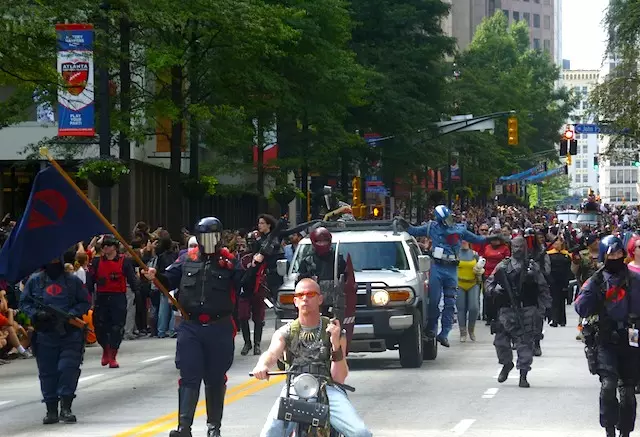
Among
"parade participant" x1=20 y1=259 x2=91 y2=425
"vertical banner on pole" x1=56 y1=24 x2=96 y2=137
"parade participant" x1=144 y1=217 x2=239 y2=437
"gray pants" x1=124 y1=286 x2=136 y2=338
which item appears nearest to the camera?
"parade participant" x1=144 y1=217 x2=239 y2=437

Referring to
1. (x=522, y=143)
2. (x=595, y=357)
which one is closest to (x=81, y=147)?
(x=595, y=357)

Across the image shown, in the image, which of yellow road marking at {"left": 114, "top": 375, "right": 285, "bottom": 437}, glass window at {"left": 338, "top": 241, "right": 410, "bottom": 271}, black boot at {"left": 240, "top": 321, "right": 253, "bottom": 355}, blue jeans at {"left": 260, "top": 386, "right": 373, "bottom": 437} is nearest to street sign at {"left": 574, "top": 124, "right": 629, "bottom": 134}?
black boot at {"left": 240, "top": 321, "right": 253, "bottom": 355}

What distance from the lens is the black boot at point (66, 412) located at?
14.6m

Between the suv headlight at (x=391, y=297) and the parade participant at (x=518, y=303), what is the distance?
164 cm

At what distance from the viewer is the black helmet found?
12.5 meters

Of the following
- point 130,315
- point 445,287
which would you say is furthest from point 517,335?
point 130,315

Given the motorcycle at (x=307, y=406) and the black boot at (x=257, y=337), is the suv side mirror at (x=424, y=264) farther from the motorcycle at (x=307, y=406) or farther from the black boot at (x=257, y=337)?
the motorcycle at (x=307, y=406)

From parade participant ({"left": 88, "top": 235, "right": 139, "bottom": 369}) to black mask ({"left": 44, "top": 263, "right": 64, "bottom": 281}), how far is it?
5337mm

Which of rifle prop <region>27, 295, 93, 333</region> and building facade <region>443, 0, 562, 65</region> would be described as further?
building facade <region>443, 0, 562, 65</region>

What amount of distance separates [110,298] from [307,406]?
42.1ft

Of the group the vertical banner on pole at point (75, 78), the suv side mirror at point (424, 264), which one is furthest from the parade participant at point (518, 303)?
the vertical banner on pole at point (75, 78)

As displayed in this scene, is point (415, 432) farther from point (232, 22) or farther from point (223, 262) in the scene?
point (232, 22)

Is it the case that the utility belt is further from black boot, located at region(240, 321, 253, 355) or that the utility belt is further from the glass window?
black boot, located at region(240, 321, 253, 355)

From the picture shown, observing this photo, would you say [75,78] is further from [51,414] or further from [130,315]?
[51,414]
